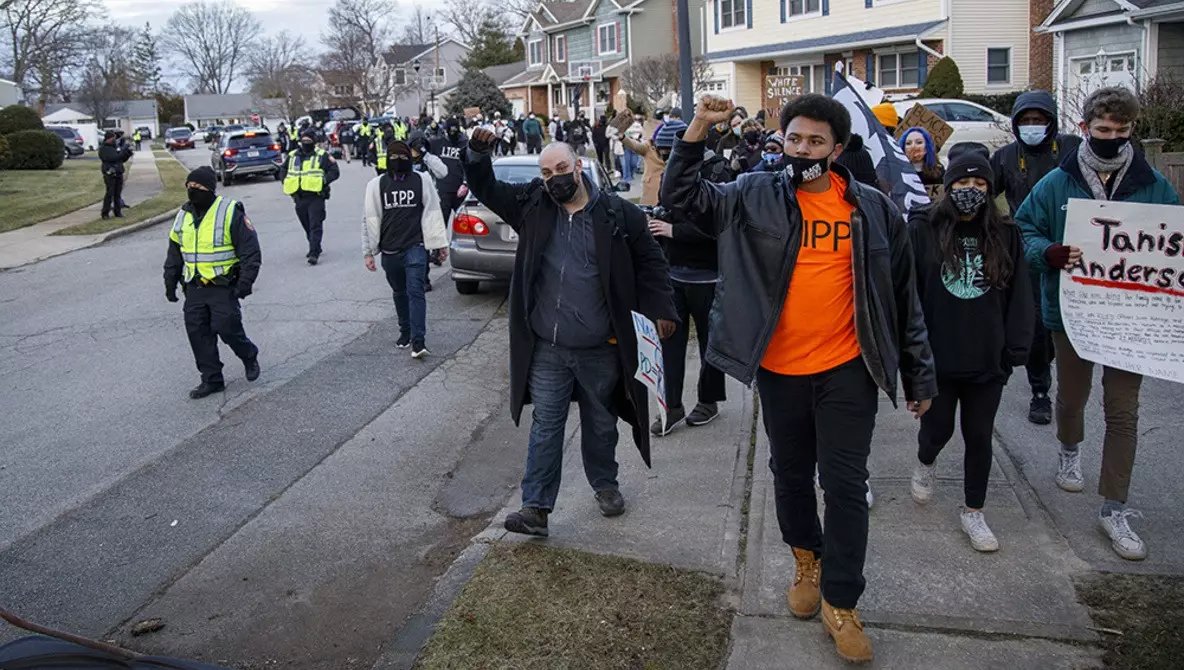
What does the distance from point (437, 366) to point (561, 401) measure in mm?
4445

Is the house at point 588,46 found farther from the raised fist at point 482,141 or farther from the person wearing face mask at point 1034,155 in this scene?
the raised fist at point 482,141

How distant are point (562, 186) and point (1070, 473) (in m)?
3.00

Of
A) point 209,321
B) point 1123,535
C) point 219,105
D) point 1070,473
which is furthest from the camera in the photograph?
point 219,105

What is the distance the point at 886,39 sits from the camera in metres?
31.6

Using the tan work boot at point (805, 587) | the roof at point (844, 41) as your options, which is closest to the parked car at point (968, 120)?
the roof at point (844, 41)

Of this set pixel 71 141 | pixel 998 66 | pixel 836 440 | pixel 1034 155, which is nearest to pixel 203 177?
pixel 1034 155

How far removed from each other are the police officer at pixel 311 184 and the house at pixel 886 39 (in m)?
16.8

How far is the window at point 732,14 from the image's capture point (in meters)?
38.9

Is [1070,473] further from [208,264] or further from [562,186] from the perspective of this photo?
[208,264]

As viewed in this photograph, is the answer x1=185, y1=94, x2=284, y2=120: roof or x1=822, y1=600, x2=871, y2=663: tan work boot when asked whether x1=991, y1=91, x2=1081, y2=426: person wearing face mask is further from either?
x1=185, y1=94, x2=284, y2=120: roof

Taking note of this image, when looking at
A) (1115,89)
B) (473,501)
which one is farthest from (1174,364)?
(473,501)

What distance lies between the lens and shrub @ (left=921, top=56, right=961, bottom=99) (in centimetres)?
2917

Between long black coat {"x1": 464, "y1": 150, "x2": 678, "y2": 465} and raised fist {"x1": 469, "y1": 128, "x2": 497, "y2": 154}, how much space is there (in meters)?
0.03

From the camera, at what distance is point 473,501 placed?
245 inches
